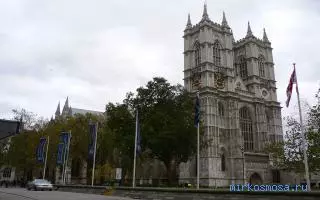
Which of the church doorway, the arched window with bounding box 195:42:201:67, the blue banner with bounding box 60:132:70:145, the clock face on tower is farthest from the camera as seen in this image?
the arched window with bounding box 195:42:201:67

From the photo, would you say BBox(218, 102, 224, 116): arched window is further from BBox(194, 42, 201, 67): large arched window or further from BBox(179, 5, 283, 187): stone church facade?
BBox(194, 42, 201, 67): large arched window

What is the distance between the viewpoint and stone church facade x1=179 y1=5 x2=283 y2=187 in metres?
68.1

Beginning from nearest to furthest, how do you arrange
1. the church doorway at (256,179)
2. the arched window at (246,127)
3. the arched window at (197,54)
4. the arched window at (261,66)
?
the church doorway at (256,179) → the arched window at (246,127) → the arched window at (197,54) → the arched window at (261,66)

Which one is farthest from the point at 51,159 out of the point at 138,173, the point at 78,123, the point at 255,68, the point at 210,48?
the point at 255,68

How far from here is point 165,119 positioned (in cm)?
4391

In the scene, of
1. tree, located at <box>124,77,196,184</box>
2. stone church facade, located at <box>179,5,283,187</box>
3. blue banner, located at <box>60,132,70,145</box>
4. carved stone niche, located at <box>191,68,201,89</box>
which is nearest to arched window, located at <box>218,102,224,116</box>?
stone church facade, located at <box>179,5,283,187</box>

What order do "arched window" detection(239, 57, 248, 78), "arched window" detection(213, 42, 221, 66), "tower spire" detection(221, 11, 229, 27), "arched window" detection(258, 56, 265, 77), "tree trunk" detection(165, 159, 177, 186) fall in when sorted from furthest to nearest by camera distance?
"arched window" detection(258, 56, 265, 77) → "arched window" detection(239, 57, 248, 78) → "tower spire" detection(221, 11, 229, 27) → "arched window" detection(213, 42, 221, 66) → "tree trunk" detection(165, 159, 177, 186)

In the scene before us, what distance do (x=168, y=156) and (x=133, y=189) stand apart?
17.7 meters

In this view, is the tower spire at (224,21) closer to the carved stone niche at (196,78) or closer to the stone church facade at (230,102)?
the stone church facade at (230,102)

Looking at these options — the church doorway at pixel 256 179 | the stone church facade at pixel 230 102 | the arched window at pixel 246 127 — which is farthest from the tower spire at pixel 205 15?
the church doorway at pixel 256 179

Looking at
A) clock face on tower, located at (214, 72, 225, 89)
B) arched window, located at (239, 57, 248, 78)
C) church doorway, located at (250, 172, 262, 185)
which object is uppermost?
arched window, located at (239, 57, 248, 78)

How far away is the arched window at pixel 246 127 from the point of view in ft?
251

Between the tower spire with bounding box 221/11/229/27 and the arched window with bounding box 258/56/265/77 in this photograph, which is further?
the arched window with bounding box 258/56/265/77

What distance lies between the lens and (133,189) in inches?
1138
